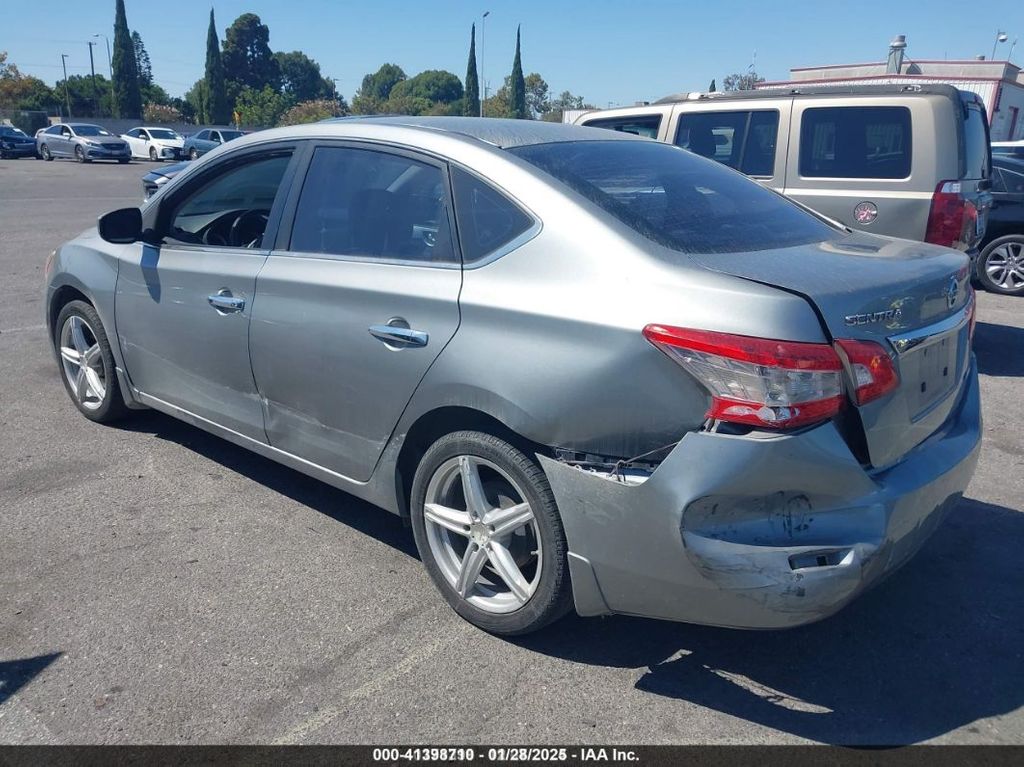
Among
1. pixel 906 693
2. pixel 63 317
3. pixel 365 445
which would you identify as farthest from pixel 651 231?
pixel 63 317

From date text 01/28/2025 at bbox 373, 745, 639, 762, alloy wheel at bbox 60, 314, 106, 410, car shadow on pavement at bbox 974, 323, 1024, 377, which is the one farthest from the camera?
car shadow on pavement at bbox 974, 323, 1024, 377

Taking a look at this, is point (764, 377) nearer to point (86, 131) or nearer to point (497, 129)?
point (497, 129)

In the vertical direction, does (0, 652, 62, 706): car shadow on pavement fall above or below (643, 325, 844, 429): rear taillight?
below

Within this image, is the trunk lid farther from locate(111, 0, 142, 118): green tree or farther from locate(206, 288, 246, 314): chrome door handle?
locate(111, 0, 142, 118): green tree

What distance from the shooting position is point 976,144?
278 inches

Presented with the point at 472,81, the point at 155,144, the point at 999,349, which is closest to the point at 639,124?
→ the point at 999,349

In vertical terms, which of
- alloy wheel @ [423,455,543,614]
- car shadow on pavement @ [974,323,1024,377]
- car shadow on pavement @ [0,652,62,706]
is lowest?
car shadow on pavement @ [0,652,62,706]

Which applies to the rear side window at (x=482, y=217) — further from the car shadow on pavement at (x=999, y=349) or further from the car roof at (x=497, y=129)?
the car shadow on pavement at (x=999, y=349)

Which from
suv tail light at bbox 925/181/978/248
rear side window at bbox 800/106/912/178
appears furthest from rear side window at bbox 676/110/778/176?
suv tail light at bbox 925/181/978/248

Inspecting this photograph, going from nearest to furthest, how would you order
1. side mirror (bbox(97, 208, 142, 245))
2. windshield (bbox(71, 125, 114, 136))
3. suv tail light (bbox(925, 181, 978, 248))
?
1. side mirror (bbox(97, 208, 142, 245))
2. suv tail light (bbox(925, 181, 978, 248))
3. windshield (bbox(71, 125, 114, 136))

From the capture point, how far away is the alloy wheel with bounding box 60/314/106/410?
5145 mm

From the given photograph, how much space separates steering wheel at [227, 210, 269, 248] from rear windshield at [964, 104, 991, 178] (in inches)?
210

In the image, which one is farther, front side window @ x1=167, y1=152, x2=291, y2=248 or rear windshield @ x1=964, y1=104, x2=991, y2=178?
rear windshield @ x1=964, y1=104, x2=991, y2=178

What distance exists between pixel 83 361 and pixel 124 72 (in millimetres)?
77600
